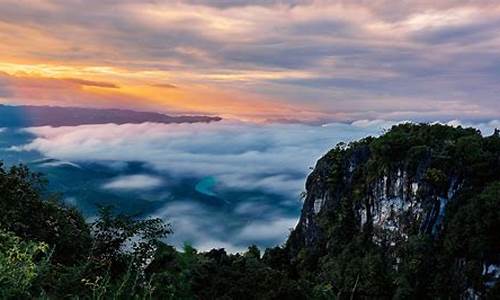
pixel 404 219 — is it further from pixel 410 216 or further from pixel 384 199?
pixel 384 199

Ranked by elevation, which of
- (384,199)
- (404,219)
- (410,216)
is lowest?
(404,219)

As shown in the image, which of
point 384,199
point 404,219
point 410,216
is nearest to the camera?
point 410,216

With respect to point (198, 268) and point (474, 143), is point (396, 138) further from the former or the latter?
point (198, 268)

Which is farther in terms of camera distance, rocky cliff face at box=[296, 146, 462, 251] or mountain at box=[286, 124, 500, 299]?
rocky cliff face at box=[296, 146, 462, 251]

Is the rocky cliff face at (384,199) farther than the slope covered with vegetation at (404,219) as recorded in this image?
Yes

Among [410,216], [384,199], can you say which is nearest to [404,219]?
[410,216]

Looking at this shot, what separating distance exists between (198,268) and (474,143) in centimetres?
4549

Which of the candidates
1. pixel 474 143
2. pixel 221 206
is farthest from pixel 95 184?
pixel 474 143

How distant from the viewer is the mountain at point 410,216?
42.4m

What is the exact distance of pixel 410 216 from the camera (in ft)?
167

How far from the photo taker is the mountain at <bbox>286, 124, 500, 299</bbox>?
139ft

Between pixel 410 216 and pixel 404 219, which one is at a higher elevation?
pixel 410 216

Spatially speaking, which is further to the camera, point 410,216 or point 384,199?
point 384,199

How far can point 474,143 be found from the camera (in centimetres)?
4859
